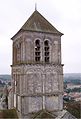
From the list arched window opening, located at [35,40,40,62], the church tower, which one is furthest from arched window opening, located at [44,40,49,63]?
arched window opening, located at [35,40,40,62]

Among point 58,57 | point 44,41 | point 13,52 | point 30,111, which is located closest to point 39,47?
point 44,41

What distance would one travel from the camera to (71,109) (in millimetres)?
29984

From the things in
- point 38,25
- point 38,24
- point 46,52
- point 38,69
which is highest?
point 38,24

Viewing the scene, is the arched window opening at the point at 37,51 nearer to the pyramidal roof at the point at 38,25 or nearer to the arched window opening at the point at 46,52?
the arched window opening at the point at 46,52

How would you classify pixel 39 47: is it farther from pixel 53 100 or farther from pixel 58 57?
pixel 53 100

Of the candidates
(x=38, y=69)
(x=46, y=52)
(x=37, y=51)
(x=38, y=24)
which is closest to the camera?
(x=38, y=69)

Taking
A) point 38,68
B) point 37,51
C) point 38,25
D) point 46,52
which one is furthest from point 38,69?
point 38,25

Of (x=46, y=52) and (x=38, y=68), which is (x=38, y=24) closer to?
(x=46, y=52)

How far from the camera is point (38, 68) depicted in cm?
2386

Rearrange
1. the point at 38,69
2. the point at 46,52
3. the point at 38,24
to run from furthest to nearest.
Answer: the point at 38,24 → the point at 46,52 → the point at 38,69

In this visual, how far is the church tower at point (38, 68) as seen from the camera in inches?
927

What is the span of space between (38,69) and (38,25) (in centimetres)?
458

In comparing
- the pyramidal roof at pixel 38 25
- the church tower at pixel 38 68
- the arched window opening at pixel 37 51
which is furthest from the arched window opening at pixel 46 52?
the pyramidal roof at pixel 38 25

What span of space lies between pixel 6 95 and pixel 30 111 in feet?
32.3
